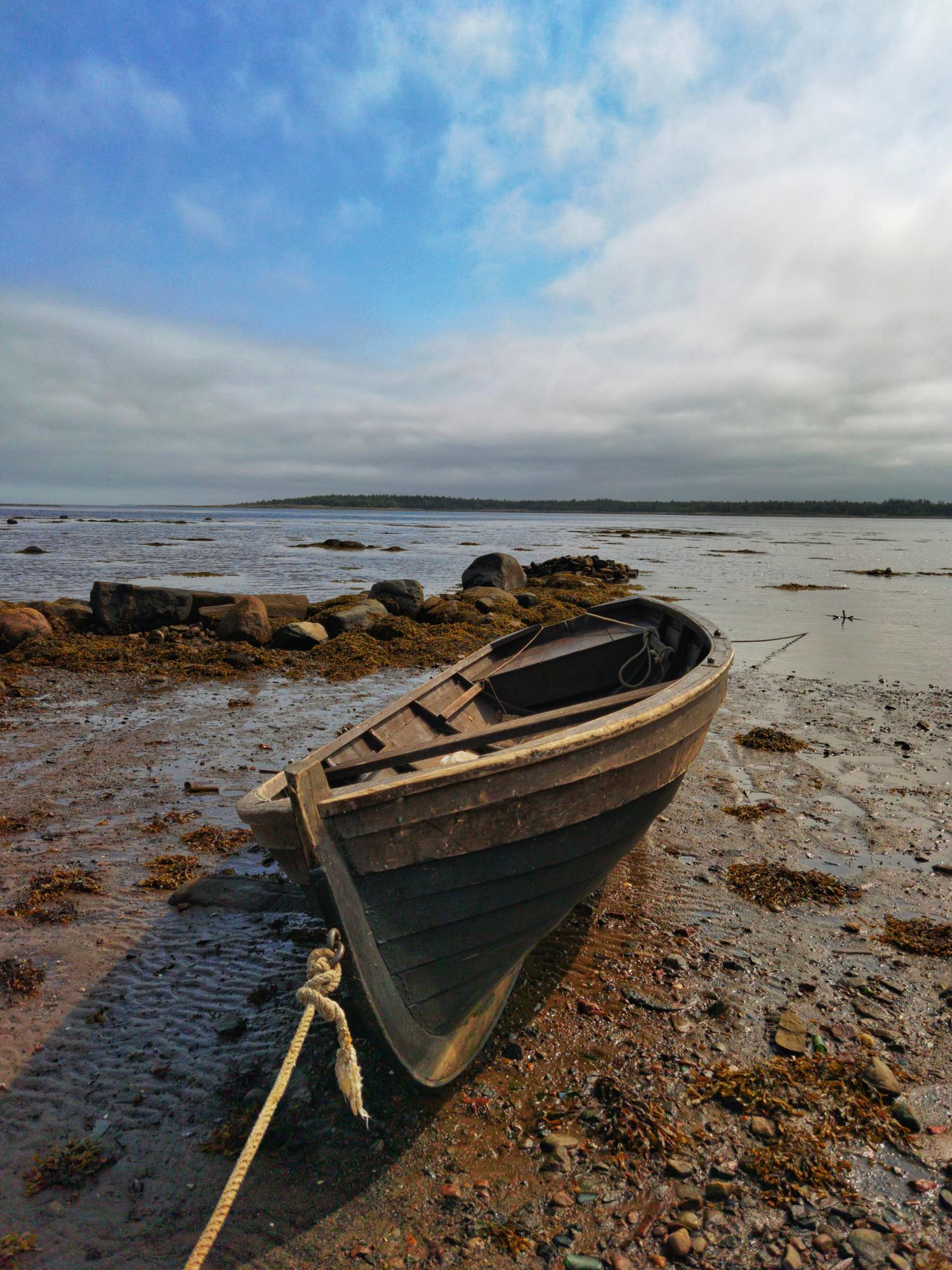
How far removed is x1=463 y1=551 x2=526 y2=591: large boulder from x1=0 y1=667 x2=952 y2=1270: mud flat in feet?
62.4

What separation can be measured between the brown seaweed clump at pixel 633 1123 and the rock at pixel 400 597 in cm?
1583

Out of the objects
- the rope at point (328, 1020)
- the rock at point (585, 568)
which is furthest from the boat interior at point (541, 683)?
the rock at point (585, 568)

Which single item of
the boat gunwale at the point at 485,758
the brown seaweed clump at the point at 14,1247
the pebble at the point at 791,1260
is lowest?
the brown seaweed clump at the point at 14,1247

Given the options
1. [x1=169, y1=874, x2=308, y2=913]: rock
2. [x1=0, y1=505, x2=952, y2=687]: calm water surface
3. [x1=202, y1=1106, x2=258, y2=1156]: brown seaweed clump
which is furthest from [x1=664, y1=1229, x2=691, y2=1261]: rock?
[x1=0, y1=505, x2=952, y2=687]: calm water surface

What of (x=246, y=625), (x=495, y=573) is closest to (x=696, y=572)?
(x=495, y=573)

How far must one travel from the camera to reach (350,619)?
16.6m

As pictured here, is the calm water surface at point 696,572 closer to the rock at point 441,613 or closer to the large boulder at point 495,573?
the large boulder at point 495,573

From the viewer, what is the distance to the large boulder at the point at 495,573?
Answer: 83.5 ft

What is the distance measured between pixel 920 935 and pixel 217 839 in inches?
229

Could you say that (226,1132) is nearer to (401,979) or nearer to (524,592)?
(401,979)

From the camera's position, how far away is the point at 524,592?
25.0 meters

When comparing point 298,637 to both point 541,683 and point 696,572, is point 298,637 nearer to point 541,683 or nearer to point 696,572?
point 541,683

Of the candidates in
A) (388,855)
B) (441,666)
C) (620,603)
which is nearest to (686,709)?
(388,855)

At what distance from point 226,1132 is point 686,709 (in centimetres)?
344
